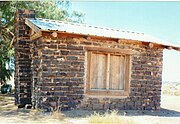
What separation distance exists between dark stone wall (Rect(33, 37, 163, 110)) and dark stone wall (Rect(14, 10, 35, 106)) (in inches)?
39.5

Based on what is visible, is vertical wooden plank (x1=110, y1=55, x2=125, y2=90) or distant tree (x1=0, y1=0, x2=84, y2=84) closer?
vertical wooden plank (x1=110, y1=55, x2=125, y2=90)

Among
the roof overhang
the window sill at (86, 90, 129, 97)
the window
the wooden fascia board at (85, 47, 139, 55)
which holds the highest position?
the roof overhang

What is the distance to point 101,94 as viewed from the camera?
438 inches

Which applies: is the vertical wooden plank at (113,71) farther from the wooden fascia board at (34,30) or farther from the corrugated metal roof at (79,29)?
the wooden fascia board at (34,30)

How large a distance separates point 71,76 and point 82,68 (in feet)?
1.67

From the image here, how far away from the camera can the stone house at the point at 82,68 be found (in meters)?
10.2

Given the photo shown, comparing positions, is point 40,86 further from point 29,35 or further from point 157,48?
point 157,48

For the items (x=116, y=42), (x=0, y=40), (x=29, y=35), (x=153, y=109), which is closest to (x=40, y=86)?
(x=29, y=35)

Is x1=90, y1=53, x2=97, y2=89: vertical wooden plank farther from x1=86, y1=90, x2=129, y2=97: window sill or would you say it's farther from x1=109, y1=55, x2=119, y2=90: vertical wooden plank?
x1=109, y1=55, x2=119, y2=90: vertical wooden plank

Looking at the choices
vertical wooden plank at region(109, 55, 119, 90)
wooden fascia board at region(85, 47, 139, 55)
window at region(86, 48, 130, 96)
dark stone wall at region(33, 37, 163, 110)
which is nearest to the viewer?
dark stone wall at region(33, 37, 163, 110)

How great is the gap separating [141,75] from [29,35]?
4.77m

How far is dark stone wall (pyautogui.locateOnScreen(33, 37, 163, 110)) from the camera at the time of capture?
401 inches

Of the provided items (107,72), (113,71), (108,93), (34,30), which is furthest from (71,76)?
(34,30)

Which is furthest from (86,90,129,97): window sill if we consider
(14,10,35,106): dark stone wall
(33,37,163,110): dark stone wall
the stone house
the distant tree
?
the distant tree
